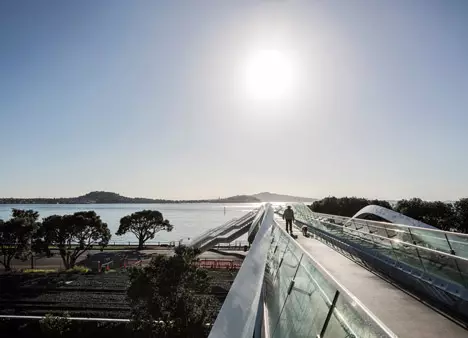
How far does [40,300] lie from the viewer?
2544 cm

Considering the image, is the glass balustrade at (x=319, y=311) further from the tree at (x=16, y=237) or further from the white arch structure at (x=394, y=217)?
the tree at (x=16, y=237)

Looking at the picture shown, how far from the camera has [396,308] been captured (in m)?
5.99

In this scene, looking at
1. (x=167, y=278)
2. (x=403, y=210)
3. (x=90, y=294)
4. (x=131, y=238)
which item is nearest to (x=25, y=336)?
(x=90, y=294)

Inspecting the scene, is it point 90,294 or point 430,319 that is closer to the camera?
point 430,319

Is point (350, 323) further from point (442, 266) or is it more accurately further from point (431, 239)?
point (431, 239)

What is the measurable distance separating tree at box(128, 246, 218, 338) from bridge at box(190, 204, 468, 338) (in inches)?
278

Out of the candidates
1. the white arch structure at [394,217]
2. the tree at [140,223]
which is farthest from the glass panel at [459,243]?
the tree at [140,223]

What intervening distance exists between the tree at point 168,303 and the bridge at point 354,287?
23.2 feet

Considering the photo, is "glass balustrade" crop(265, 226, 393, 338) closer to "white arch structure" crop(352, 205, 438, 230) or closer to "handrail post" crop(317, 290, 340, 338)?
"handrail post" crop(317, 290, 340, 338)

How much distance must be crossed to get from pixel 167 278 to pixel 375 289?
40.1ft

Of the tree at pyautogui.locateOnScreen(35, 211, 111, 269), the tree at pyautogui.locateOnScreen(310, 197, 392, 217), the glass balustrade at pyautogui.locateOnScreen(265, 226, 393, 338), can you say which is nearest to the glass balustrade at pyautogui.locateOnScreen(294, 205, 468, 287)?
the glass balustrade at pyautogui.locateOnScreen(265, 226, 393, 338)

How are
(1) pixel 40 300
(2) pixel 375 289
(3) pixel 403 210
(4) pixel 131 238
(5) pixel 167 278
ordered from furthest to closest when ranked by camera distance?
(4) pixel 131 238
(3) pixel 403 210
(1) pixel 40 300
(5) pixel 167 278
(2) pixel 375 289

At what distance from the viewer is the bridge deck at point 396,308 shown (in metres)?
4.89

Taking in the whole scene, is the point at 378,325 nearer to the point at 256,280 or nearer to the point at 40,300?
the point at 256,280
